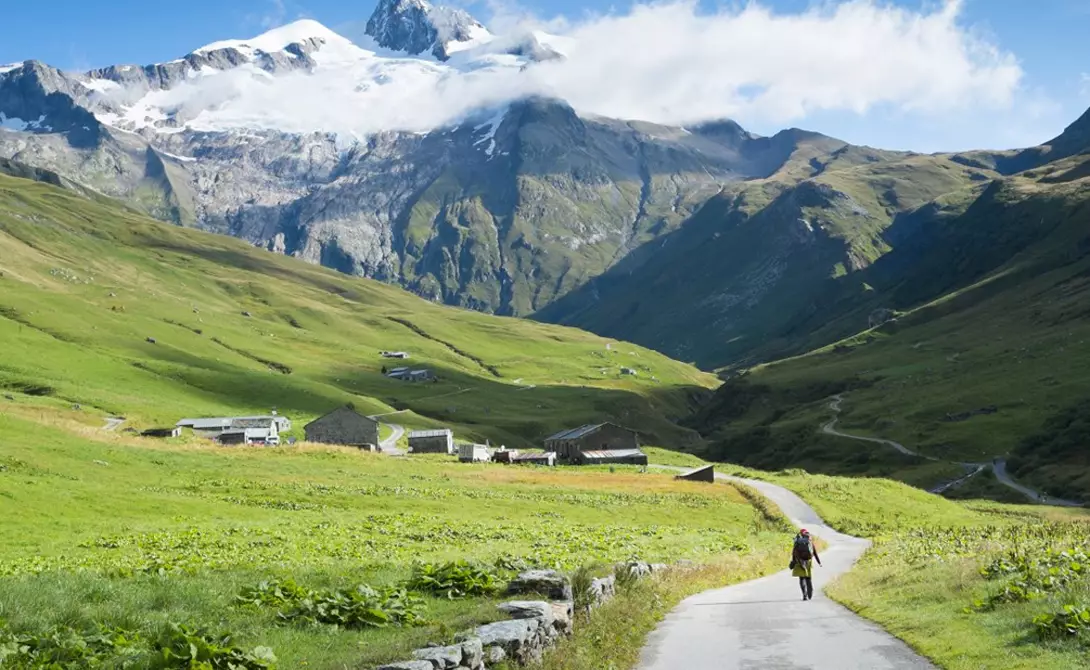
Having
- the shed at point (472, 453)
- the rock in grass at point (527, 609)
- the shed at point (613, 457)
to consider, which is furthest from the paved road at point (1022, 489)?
the rock in grass at point (527, 609)

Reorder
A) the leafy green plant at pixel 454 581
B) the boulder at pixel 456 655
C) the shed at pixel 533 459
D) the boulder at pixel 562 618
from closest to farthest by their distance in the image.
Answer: the boulder at pixel 456 655
the boulder at pixel 562 618
the leafy green plant at pixel 454 581
the shed at pixel 533 459

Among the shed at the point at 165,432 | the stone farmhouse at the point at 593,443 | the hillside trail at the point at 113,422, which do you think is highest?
the hillside trail at the point at 113,422

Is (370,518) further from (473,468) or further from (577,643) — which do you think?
(473,468)

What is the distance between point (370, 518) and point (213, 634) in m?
37.6

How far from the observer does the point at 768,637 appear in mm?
24828

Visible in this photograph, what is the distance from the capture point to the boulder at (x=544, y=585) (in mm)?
23156

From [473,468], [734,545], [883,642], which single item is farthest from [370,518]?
[473,468]

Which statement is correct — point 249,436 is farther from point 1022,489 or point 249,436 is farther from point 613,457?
point 1022,489

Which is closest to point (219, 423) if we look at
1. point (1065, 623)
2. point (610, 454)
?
point (610, 454)

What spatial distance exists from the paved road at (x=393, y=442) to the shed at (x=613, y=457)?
91.1 ft

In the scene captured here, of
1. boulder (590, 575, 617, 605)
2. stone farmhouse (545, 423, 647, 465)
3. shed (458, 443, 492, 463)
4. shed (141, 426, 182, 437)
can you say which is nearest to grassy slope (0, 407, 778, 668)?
boulder (590, 575, 617, 605)

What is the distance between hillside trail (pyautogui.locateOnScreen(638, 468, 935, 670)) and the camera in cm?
2127

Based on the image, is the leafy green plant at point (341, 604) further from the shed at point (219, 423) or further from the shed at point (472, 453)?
the shed at point (219, 423)

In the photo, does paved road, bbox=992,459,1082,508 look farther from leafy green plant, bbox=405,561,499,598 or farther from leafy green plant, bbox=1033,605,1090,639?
leafy green plant, bbox=405,561,499,598
